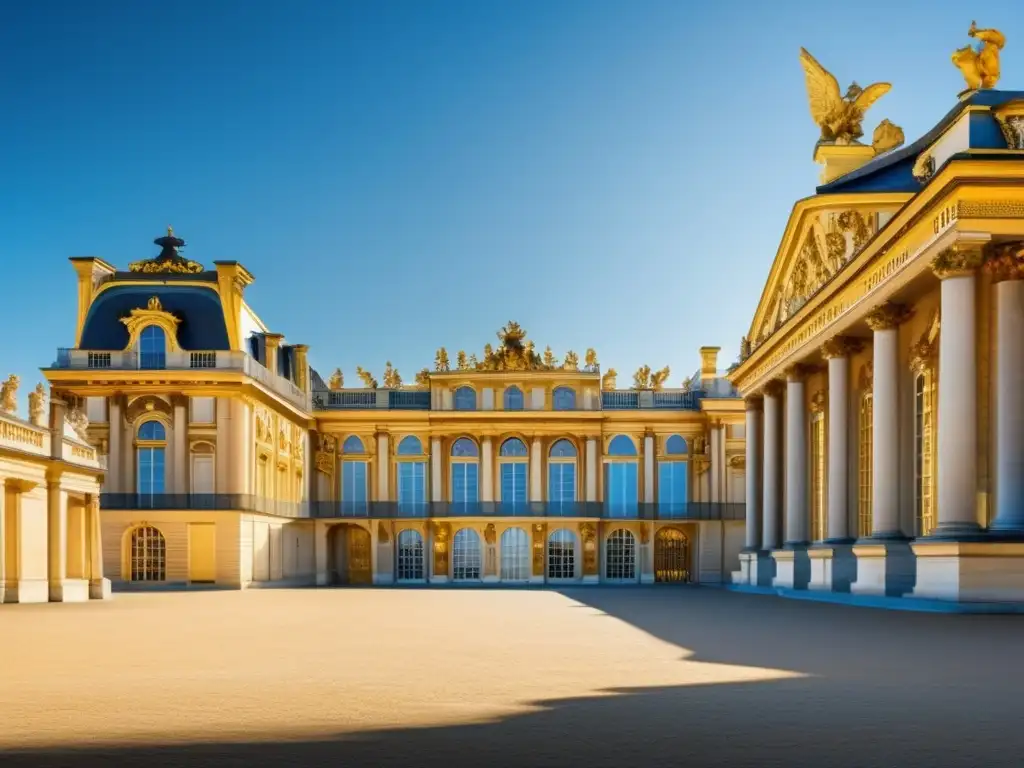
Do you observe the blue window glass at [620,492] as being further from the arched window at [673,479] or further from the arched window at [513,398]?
the arched window at [513,398]

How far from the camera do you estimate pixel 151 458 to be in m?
49.6

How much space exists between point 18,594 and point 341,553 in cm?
3433

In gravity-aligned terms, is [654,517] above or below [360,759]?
below

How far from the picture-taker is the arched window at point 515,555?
62.9m

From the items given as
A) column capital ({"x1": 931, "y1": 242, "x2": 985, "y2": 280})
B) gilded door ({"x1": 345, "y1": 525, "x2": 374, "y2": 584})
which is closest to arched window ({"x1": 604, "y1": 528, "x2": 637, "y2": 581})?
gilded door ({"x1": 345, "y1": 525, "x2": 374, "y2": 584})

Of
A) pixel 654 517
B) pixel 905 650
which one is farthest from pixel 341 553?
pixel 905 650

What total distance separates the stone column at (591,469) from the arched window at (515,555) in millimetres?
3891

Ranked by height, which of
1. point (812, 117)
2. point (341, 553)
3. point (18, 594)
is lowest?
point (341, 553)

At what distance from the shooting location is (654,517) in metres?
63.1

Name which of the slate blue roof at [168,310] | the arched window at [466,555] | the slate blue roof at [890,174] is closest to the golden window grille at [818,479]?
the slate blue roof at [890,174]

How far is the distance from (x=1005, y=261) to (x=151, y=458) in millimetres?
35431

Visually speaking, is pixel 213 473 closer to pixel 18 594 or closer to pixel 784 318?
pixel 18 594

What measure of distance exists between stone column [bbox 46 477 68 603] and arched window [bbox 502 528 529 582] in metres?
32.3

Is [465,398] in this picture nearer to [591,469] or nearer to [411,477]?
[411,477]
